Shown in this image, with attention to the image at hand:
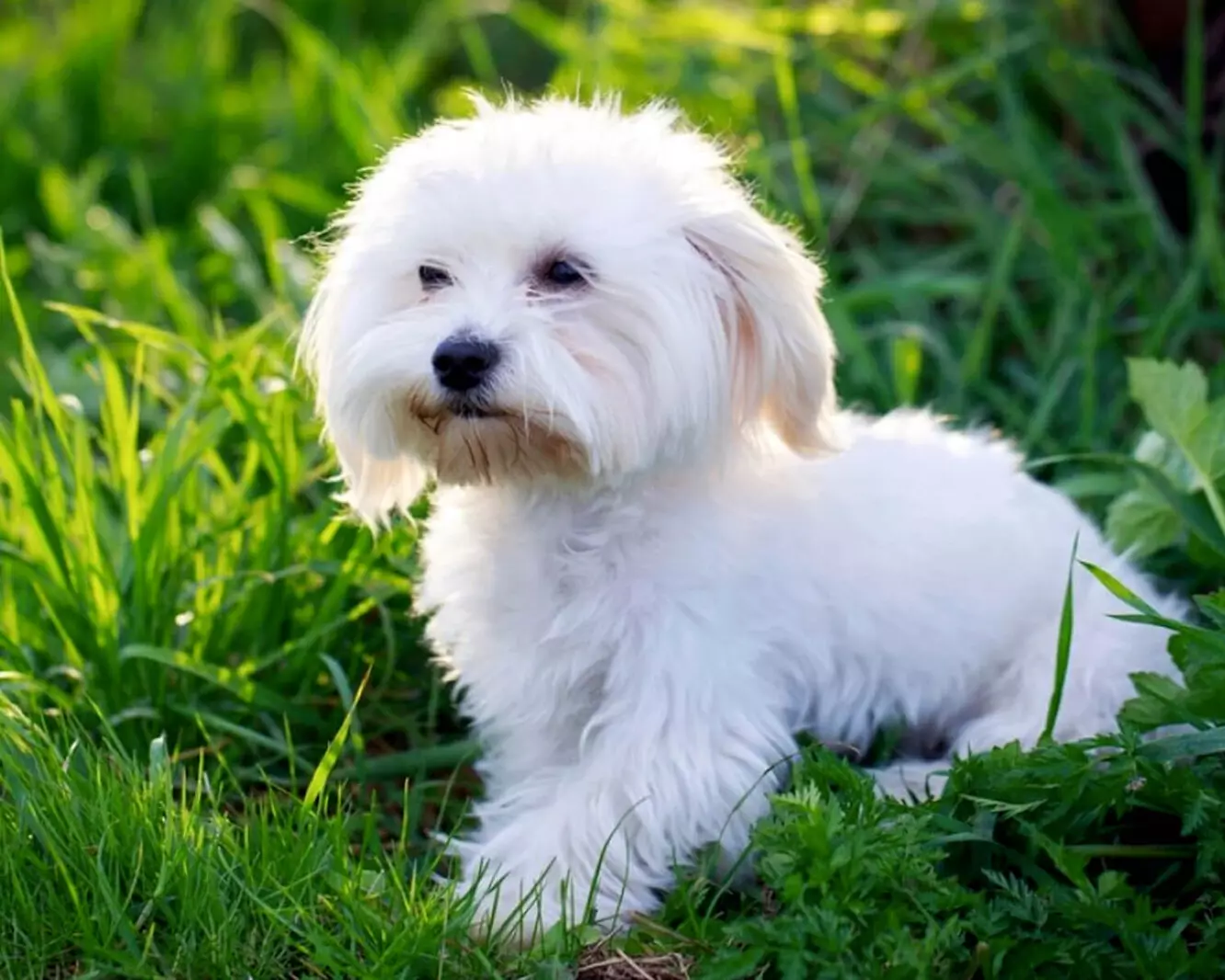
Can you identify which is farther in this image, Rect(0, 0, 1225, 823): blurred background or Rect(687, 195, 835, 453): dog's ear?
Rect(0, 0, 1225, 823): blurred background

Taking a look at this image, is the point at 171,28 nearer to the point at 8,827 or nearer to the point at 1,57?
the point at 1,57

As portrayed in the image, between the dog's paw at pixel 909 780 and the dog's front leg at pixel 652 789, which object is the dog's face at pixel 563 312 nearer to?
the dog's front leg at pixel 652 789

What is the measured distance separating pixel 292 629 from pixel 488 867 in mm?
869

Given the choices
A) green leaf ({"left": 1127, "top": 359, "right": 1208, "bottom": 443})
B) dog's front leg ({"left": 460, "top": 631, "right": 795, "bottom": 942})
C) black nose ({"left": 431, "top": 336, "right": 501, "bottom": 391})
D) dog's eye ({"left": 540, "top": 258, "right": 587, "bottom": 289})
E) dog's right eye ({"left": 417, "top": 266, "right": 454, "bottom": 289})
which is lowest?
dog's front leg ({"left": 460, "top": 631, "right": 795, "bottom": 942})

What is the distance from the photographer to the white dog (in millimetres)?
2611

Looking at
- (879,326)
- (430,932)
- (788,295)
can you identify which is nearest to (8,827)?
(430,932)

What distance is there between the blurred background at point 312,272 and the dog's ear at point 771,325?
0.94m

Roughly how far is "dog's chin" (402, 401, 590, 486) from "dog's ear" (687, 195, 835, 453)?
35cm

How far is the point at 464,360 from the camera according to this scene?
8.24 feet

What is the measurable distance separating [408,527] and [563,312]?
106 centimetres

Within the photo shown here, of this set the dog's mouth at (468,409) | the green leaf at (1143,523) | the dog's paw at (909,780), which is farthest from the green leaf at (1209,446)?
the dog's mouth at (468,409)

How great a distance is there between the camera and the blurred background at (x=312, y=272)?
327 centimetres

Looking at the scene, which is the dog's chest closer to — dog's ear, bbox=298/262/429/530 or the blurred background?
dog's ear, bbox=298/262/429/530

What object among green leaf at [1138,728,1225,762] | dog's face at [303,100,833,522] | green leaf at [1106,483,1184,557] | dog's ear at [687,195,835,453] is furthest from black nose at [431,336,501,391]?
green leaf at [1106,483,1184,557]
